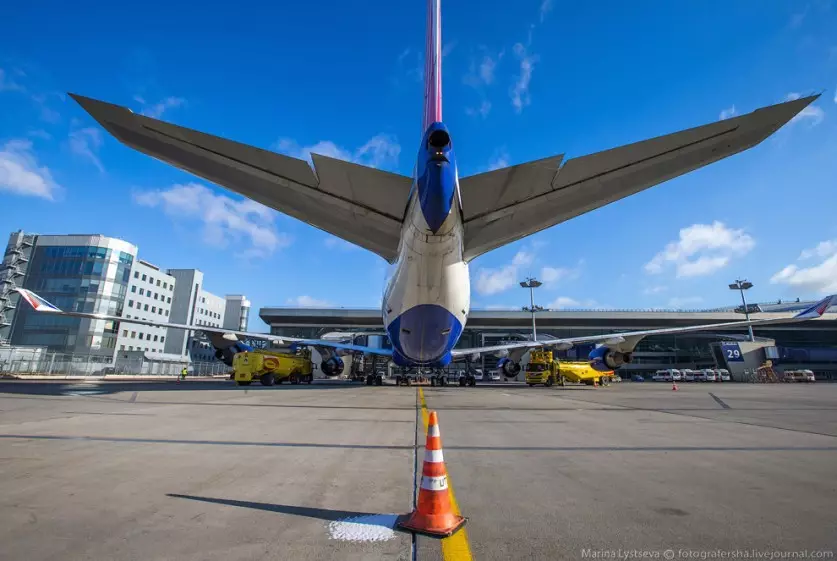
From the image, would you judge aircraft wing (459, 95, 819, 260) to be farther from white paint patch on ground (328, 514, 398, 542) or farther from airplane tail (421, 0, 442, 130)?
white paint patch on ground (328, 514, 398, 542)

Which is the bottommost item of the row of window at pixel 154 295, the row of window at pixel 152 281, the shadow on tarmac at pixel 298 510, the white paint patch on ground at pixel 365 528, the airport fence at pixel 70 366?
the shadow on tarmac at pixel 298 510

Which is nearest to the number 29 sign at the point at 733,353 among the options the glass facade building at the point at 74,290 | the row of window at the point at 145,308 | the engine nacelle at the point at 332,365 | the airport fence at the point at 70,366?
the engine nacelle at the point at 332,365

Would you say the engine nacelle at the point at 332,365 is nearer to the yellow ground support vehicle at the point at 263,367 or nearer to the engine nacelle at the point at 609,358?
the yellow ground support vehicle at the point at 263,367

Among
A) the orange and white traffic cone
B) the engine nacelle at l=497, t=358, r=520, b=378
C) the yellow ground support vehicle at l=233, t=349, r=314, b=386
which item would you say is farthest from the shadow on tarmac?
the engine nacelle at l=497, t=358, r=520, b=378

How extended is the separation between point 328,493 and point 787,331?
100115 mm

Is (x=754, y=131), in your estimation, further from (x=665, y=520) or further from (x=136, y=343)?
(x=136, y=343)

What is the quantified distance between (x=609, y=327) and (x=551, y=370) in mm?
58304

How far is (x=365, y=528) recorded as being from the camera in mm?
2715

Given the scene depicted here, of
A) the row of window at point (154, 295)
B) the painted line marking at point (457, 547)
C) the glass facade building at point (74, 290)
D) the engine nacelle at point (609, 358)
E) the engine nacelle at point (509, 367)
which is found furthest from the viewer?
the row of window at point (154, 295)

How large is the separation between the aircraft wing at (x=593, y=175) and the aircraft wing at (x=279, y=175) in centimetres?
196

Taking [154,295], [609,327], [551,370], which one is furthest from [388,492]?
[609,327]

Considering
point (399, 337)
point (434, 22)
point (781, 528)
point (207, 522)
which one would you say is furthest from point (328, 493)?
point (399, 337)

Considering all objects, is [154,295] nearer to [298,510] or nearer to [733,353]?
[298,510]

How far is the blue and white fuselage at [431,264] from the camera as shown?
7953 millimetres
